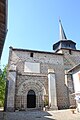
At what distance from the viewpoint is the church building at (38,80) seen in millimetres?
17125

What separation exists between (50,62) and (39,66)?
1921 millimetres

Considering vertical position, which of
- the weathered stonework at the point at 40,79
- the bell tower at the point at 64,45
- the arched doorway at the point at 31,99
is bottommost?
the arched doorway at the point at 31,99

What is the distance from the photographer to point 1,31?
18.4 feet

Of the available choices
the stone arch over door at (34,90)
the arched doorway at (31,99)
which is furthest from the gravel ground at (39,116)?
the arched doorway at (31,99)

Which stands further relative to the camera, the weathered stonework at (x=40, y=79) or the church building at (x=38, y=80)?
the weathered stonework at (x=40, y=79)

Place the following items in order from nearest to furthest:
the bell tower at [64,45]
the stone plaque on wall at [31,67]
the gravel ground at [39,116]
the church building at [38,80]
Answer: the gravel ground at [39,116] → the church building at [38,80] → the stone plaque on wall at [31,67] → the bell tower at [64,45]

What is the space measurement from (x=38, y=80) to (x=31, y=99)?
2.66 metres

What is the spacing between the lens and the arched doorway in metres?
17.6

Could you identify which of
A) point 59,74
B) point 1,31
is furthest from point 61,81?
point 1,31

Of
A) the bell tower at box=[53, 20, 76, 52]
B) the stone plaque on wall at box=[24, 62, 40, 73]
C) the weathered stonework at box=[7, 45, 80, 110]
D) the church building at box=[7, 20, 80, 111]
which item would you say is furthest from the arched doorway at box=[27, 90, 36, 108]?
the bell tower at box=[53, 20, 76, 52]

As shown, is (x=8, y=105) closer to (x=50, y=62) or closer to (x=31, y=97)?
(x=31, y=97)

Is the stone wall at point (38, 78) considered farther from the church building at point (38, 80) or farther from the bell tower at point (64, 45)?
the bell tower at point (64, 45)

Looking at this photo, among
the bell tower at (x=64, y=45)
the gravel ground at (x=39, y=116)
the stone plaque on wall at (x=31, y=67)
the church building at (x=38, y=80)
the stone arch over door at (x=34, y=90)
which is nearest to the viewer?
the gravel ground at (x=39, y=116)

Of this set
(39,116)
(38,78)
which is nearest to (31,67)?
(38,78)
